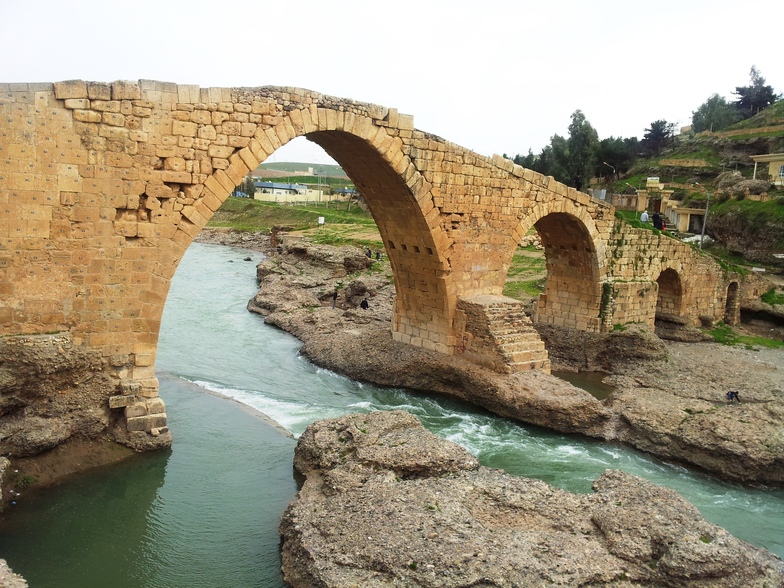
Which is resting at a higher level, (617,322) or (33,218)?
(33,218)

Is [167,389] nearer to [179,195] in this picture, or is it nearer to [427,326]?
[179,195]

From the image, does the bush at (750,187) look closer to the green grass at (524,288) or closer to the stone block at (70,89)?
the green grass at (524,288)

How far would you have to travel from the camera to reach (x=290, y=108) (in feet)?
31.6

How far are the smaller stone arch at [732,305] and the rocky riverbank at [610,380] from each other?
320 cm

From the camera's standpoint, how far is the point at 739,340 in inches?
651

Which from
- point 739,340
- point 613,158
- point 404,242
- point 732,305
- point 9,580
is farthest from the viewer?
point 613,158

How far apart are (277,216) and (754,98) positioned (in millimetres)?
35632

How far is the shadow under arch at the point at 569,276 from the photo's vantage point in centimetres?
1548

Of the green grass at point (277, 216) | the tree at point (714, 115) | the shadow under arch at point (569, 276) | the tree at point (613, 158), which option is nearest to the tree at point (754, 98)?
the tree at point (714, 115)

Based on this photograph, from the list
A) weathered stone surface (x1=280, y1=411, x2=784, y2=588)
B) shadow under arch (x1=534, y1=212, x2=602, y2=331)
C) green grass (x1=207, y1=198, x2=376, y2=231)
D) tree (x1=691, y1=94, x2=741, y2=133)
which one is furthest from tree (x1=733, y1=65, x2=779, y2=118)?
weathered stone surface (x1=280, y1=411, x2=784, y2=588)

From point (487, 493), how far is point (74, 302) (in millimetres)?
5252

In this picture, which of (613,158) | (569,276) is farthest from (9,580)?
(613,158)

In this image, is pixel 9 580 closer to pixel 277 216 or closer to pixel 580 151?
pixel 580 151

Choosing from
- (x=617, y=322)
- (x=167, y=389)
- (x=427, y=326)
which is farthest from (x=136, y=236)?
(x=617, y=322)
